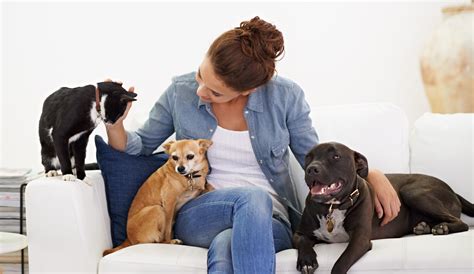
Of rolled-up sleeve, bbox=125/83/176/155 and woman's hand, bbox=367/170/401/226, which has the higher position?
rolled-up sleeve, bbox=125/83/176/155

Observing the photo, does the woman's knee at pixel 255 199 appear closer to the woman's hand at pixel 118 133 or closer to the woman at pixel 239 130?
the woman at pixel 239 130

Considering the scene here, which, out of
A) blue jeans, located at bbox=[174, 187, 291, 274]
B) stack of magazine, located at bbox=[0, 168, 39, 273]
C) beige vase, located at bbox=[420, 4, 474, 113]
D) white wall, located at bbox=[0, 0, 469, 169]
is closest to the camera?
blue jeans, located at bbox=[174, 187, 291, 274]

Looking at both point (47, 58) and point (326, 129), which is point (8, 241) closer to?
point (326, 129)

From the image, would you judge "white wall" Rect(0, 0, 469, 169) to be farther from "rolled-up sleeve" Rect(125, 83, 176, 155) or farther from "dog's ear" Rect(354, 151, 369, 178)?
"dog's ear" Rect(354, 151, 369, 178)

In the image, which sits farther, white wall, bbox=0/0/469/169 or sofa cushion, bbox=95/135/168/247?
white wall, bbox=0/0/469/169

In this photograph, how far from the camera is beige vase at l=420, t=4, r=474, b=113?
395 centimetres

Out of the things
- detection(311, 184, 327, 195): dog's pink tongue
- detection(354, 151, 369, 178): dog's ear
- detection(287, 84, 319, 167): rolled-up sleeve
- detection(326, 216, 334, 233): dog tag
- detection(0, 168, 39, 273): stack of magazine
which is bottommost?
detection(0, 168, 39, 273): stack of magazine

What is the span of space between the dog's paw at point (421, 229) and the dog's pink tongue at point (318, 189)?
1.55 feet

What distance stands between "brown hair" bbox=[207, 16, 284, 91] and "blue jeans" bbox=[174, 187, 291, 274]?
0.37 metres

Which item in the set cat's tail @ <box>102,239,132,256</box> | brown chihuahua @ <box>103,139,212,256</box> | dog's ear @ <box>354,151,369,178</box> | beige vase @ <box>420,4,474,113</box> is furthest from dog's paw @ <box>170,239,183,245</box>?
beige vase @ <box>420,4,474,113</box>

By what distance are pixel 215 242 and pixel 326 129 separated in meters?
0.83

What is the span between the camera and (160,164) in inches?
107

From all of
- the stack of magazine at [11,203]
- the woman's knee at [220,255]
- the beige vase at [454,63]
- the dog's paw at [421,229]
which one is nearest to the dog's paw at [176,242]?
the woman's knee at [220,255]

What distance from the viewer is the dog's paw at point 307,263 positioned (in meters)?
2.25
